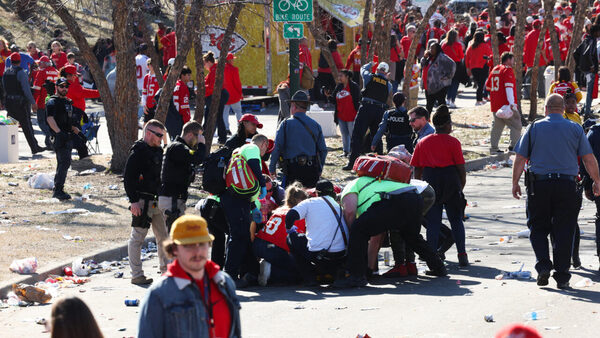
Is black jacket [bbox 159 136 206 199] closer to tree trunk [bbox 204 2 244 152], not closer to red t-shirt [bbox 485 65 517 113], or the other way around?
tree trunk [bbox 204 2 244 152]

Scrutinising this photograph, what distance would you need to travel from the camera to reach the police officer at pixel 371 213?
1005 centimetres

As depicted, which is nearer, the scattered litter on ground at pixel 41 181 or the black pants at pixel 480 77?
the scattered litter on ground at pixel 41 181

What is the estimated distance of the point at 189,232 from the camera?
5148 mm

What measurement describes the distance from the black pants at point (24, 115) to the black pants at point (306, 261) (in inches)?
445

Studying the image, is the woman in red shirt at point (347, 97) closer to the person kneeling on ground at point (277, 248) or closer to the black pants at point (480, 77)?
the person kneeling on ground at point (277, 248)

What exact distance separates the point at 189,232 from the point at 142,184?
5.43 meters

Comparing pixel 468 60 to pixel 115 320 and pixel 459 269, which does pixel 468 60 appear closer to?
pixel 459 269

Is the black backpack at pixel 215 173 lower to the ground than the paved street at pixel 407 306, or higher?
higher

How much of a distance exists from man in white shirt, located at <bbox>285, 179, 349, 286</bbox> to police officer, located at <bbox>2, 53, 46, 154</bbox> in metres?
11.3

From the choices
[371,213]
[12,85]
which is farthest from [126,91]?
[371,213]

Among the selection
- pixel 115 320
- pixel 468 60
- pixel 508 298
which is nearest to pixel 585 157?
pixel 508 298

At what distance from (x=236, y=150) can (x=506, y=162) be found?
32.9 feet

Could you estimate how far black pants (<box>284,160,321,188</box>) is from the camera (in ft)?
41.9

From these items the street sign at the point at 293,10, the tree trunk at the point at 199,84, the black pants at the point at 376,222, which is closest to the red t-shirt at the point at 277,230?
the black pants at the point at 376,222
